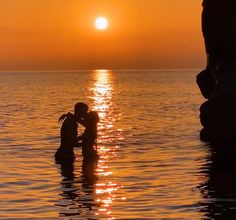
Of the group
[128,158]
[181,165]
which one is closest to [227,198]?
[181,165]

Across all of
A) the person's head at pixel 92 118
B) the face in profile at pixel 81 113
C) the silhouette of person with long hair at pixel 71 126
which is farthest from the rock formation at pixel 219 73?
the face in profile at pixel 81 113

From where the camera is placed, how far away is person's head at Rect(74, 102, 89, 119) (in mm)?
22422

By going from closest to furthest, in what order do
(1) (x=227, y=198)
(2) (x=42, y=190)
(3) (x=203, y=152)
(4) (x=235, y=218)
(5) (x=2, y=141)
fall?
1. (4) (x=235, y=218)
2. (1) (x=227, y=198)
3. (2) (x=42, y=190)
4. (3) (x=203, y=152)
5. (5) (x=2, y=141)

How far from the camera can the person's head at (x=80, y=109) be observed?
2242cm

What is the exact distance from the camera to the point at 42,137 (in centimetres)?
3572

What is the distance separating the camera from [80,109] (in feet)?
73.7

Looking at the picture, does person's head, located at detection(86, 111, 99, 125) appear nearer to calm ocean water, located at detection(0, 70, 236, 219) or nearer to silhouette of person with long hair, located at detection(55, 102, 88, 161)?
silhouette of person with long hair, located at detection(55, 102, 88, 161)

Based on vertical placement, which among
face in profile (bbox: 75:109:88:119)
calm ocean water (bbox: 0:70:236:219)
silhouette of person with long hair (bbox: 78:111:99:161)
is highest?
face in profile (bbox: 75:109:88:119)

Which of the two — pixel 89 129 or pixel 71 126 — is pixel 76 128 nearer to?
pixel 71 126

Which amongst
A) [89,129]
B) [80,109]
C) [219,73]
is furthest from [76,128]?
[219,73]

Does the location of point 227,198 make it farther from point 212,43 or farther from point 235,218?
point 212,43

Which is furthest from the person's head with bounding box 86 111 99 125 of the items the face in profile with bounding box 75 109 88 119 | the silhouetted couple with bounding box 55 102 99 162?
the face in profile with bounding box 75 109 88 119

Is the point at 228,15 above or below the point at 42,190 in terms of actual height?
above

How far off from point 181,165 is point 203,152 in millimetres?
4244
